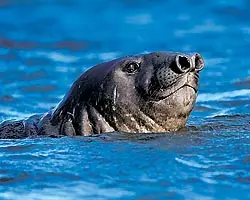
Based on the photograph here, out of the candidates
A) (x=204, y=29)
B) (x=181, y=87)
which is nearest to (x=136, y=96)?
(x=181, y=87)

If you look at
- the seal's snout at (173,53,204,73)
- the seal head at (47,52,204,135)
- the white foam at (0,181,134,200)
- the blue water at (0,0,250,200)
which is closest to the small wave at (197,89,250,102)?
the blue water at (0,0,250,200)

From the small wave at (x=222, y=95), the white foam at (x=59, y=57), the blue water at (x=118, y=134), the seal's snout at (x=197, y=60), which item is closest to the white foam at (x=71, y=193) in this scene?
the blue water at (x=118, y=134)

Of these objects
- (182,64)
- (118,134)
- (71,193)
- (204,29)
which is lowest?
(71,193)

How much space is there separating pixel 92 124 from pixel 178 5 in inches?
386

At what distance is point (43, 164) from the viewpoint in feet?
22.5

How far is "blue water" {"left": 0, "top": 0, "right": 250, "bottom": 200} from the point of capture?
250 inches

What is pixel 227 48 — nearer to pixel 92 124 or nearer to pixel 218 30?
pixel 218 30

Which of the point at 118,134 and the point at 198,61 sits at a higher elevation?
the point at 198,61

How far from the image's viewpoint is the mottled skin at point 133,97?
7734mm

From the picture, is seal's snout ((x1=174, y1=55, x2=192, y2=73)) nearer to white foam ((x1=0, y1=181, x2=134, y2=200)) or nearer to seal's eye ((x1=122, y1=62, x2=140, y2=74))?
seal's eye ((x1=122, y1=62, x2=140, y2=74))

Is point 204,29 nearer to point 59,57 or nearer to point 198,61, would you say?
point 59,57

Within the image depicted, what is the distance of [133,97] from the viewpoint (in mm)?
7863

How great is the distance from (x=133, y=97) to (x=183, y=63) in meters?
0.50

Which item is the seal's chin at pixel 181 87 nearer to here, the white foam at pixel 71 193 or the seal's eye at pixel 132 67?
the seal's eye at pixel 132 67
